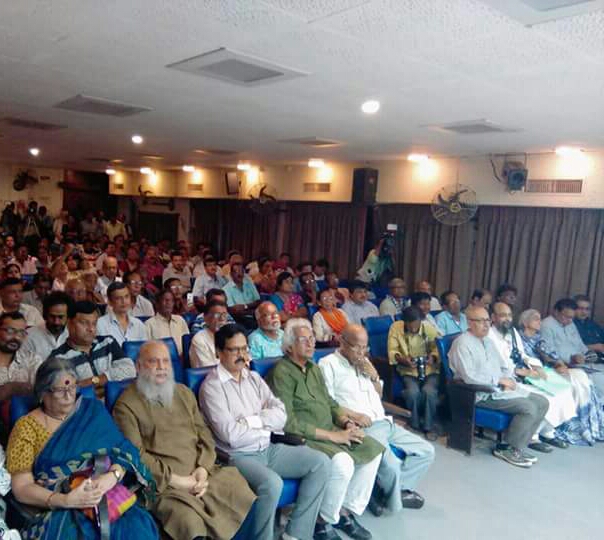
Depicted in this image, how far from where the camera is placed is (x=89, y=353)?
3.23m

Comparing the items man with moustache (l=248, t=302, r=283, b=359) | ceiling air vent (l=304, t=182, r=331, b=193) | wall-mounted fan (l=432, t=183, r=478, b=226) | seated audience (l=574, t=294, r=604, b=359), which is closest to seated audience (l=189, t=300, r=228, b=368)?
man with moustache (l=248, t=302, r=283, b=359)

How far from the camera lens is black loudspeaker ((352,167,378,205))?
773 cm

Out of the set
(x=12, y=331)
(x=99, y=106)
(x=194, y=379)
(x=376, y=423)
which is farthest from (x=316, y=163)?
(x=12, y=331)

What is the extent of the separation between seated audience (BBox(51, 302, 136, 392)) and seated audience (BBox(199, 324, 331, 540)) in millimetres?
686

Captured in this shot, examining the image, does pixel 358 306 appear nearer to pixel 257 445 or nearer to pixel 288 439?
pixel 288 439

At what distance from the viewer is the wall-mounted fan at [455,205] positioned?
6.38 meters

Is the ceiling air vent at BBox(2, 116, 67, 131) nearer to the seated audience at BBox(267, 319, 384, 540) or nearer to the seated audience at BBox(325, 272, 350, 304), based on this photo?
the seated audience at BBox(325, 272, 350, 304)

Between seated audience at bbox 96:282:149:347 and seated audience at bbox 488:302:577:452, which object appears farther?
seated audience at bbox 488:302:577:452

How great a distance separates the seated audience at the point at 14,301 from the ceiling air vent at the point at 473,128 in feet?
12.1

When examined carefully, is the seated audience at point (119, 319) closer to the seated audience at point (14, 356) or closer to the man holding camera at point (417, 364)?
the seated audience at point (14, 356)

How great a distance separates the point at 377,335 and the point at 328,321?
0.54 meters

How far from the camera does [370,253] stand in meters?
7.80

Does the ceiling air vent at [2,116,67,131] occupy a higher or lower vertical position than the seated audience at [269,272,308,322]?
higher

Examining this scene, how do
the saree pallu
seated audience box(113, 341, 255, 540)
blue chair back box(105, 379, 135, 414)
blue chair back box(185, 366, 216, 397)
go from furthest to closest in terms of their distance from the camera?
blue chair back box(185, 366, 216, 397), blue chair back box(105, 379, 135, 414), seated audience box(113, 341, 255, 540), the saree pallu
